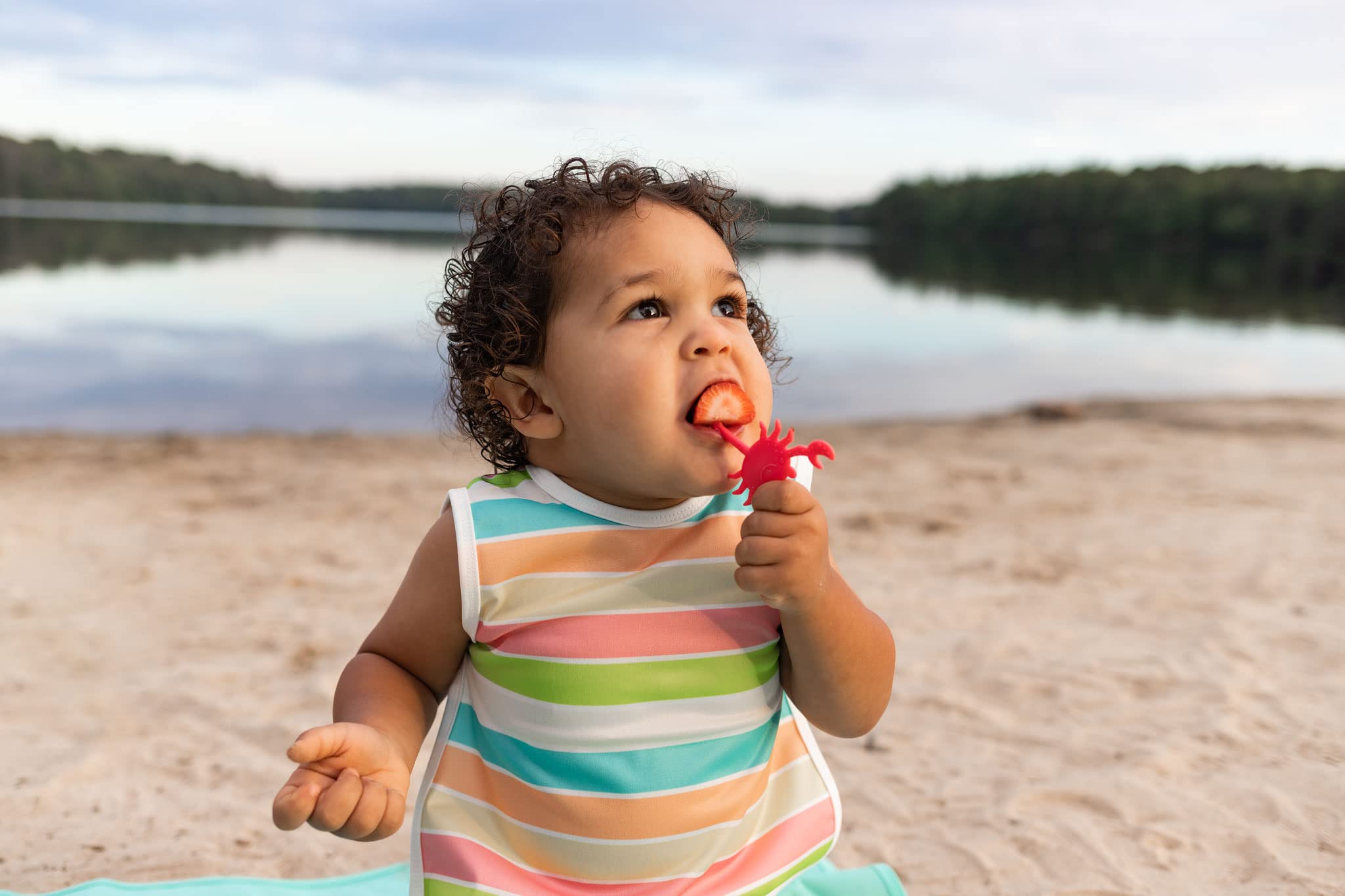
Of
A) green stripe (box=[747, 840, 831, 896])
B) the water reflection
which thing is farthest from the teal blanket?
the water reflection

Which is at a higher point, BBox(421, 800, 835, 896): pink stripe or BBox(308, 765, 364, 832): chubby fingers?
BBox(308, 765, 364, 832): chubby fingers

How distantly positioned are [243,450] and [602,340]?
257 inches

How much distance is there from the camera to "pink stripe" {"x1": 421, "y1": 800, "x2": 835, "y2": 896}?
4.42 ft

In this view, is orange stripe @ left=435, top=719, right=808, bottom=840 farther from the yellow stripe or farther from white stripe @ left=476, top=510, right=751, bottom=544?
white stripe @ left=476, top=510, right=751, bottom=544

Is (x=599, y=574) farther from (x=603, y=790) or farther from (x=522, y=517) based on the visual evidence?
(x=603, y=790)

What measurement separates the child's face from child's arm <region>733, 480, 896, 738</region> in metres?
0.13

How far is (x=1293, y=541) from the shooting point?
481 centimetres

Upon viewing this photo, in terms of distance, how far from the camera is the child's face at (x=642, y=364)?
4.22 feet

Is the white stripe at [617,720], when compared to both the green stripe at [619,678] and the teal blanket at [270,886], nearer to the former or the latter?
the green stripe at [619,678]

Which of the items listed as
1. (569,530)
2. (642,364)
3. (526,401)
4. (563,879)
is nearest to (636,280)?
(642,364)

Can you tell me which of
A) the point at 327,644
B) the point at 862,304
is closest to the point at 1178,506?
the point at 327,644

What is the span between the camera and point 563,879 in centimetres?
136

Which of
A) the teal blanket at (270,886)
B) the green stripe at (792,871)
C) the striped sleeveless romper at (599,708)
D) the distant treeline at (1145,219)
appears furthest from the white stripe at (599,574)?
the distant treeline at (1145,219)

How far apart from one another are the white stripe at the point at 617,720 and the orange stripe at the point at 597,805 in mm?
65
